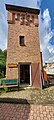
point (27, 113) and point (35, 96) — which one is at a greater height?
point (27, 113)

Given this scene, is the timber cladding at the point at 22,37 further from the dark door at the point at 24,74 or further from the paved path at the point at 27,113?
the paved path at the point at 27,113

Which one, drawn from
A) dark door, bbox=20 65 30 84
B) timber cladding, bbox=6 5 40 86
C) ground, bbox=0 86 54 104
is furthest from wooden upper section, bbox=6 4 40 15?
ground, bbox=0 86 54 104

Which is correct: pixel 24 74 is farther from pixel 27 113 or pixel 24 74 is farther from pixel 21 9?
pixel 27 113

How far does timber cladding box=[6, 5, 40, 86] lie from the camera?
11.0 m

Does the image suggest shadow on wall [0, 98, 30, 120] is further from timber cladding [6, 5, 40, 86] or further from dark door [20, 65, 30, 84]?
dark door [20, 65, 30, 84]

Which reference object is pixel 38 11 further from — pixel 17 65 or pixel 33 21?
pixel 17 65

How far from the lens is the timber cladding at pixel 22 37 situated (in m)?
11.0

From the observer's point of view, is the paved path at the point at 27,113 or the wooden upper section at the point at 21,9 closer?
the paved path at the point at 27,113

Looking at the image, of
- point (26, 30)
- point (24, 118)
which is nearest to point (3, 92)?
point (24, 118)

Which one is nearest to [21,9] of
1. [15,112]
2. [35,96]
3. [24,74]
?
[24,74]

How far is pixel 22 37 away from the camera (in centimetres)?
1174

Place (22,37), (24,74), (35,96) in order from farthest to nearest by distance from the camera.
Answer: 1. (24,74)
2. (22,37)
3. (35,96)

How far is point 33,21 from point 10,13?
2678mm

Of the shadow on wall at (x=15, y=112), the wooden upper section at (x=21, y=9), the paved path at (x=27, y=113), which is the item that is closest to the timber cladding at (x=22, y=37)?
the wooden upper section at (x=21, y=9)
